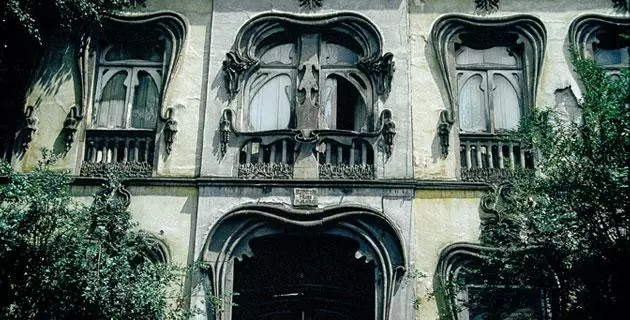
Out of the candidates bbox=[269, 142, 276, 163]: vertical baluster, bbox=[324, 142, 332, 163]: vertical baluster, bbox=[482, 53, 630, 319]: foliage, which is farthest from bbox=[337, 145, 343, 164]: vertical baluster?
bbox=[482, 53, 630, 319]: foliage

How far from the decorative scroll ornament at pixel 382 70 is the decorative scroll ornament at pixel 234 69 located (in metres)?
2.14

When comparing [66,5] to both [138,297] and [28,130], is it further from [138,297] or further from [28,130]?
[138,297]

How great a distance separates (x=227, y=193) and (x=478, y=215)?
13.6 ft

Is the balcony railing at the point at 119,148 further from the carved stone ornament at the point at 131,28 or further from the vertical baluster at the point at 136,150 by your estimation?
the carved stone ornament at the point at 131,28

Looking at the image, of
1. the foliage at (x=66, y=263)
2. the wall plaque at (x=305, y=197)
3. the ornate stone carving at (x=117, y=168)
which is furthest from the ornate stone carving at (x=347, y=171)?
the foliage at (x=66, y=263)

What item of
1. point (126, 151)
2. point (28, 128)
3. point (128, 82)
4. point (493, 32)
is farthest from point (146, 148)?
point (493, 32)

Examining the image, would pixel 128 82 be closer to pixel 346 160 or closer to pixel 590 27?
pixel 346 160

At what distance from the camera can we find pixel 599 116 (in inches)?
391

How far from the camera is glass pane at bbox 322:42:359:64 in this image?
1396 centimetres

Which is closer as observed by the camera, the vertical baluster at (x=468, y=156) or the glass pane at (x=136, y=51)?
the vertical baluster at (x=468, y=156)

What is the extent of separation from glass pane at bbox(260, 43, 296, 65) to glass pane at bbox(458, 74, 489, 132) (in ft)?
10.2

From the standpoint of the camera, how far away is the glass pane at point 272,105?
44.8 ft

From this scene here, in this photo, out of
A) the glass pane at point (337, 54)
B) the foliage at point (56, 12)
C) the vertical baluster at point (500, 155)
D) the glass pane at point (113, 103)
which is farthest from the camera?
the glass pane at point (337, 54)

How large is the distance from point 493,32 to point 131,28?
6605 mm
